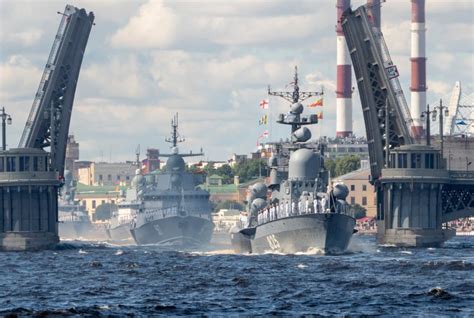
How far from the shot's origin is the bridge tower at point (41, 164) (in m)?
126

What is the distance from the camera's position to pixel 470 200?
452 ft

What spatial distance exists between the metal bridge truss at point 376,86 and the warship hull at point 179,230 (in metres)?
31.1

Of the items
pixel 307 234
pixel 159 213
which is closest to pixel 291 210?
pixel 307 234

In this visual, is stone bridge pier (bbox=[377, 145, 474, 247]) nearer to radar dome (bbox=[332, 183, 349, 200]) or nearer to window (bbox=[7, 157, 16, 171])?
radar dome (bbox=[332, 183, 349, 200])

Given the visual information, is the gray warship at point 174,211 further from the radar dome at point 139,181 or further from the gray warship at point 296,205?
the gray warship at point 296,205

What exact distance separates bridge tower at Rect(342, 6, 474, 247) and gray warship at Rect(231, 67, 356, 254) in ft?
35.0

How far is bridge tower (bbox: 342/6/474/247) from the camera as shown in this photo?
125m

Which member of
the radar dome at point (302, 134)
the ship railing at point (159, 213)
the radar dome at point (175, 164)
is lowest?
the ship railing at point (159, 213)

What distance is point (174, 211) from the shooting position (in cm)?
16038

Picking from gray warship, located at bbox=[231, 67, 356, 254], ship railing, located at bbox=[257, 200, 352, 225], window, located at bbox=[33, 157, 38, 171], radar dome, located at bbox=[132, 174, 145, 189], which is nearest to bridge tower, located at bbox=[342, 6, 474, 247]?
gray warship, located at bbox=[231, 67, 356, 254]

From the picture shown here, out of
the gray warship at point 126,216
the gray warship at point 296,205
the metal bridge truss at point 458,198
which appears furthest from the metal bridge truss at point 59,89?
the gray warship at point 126,216

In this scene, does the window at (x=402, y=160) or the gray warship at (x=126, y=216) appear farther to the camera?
the gray warship at (x=126, y=216)

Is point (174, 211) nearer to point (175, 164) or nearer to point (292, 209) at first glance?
point (175, 164)

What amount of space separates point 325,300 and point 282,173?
45.1 metres
